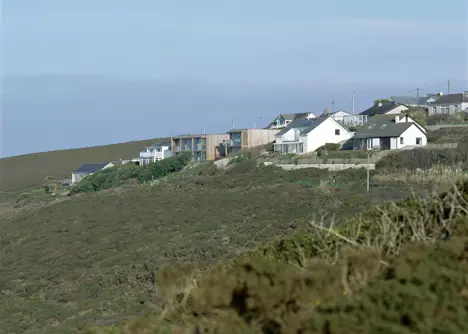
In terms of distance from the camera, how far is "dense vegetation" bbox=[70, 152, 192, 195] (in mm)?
62750

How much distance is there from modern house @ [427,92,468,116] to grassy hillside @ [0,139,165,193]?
123 ft

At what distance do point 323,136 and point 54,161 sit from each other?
5063cm

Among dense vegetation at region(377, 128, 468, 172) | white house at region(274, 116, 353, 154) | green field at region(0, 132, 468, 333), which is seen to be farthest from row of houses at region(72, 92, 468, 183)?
green field at region(0, 132, 468, 333)

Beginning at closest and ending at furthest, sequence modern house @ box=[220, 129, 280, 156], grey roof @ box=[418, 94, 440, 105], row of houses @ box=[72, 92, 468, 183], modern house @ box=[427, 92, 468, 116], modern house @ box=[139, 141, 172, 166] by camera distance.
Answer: row of houses @ box=[72, 92, 468, 183]
modern house @ box=[427, 92, 468, 116]
modern house @ box=[220, 129, 280, 156]
grey roof @ box=[418, 94, 440, 105]
modern house @ box=[139, 141, 172, 166]

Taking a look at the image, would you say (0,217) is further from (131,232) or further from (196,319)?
(196,319)

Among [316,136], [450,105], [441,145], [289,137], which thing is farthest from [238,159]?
[450,105]

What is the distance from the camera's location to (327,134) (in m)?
59.1

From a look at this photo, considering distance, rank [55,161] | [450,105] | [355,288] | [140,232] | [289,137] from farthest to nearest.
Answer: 1. [55,161]
2. [450,105]
3. [289,137]
4. [140,232]
5. [355,288]

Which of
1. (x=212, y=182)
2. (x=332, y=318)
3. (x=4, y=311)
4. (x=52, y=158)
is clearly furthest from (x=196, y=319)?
(x=52, y=158)

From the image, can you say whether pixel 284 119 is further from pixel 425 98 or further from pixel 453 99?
pixel 453 99

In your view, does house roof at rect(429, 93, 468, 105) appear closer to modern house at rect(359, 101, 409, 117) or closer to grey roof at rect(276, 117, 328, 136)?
modern house at rect(359, 101, 409, 117)

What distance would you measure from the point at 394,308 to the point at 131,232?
29.6 metres

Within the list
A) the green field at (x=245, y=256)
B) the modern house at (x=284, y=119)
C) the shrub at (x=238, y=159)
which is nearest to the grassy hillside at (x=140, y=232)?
the green field at (x=245, y=256)

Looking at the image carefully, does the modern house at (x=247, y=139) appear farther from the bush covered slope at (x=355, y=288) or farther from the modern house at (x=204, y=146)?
the bush covered slope at (x=355, y=288)
